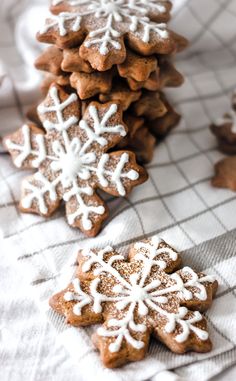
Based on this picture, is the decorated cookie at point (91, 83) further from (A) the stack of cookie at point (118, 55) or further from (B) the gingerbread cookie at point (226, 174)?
(B) the gingerbread cookie at point (226, 174)

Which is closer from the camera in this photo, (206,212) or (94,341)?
(94,341)

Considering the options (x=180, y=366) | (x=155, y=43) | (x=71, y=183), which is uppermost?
(x=155, y=43)

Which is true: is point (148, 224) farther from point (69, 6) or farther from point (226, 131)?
point (69, 6)

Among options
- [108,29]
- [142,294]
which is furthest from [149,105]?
[142,294]

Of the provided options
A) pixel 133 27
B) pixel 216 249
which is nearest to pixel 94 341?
pixel 216 249

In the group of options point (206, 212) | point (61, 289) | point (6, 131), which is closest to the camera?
point (61, 289)

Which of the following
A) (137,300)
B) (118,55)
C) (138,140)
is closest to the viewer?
(137,300)

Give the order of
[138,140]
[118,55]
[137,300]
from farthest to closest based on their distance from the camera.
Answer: [138,140] → [118,55] → [137,300]

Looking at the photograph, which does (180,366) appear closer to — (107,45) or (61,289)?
(61,289)
